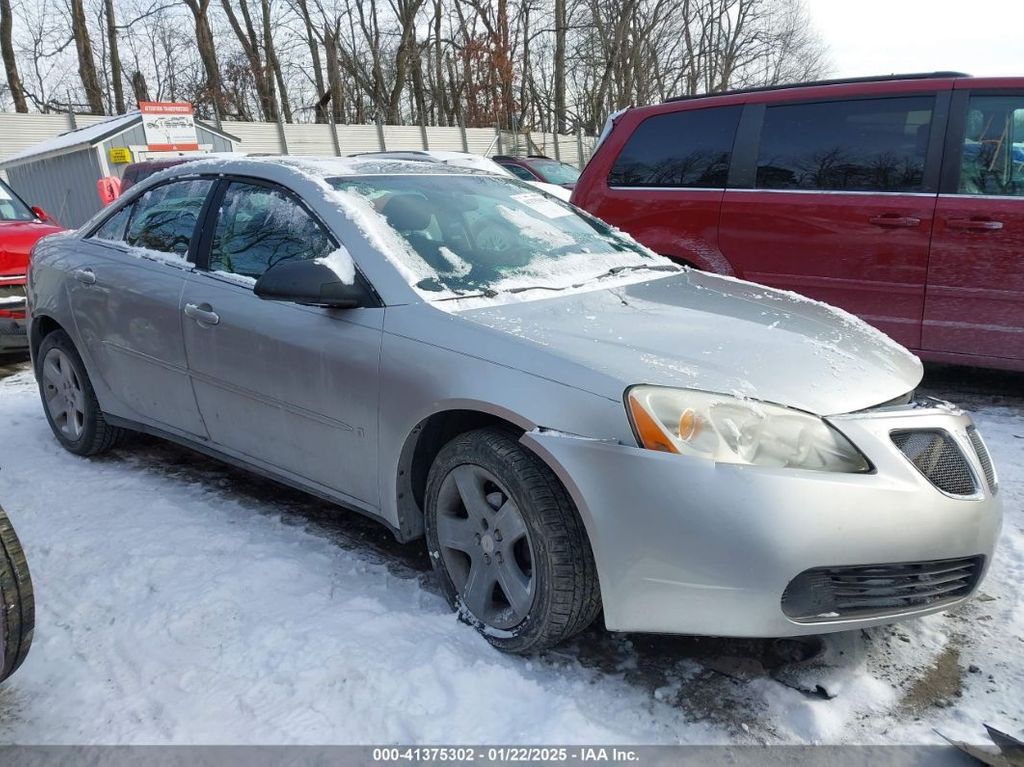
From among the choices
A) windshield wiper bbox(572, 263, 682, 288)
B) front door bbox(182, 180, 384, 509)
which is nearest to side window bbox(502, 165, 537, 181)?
windshield wiper bbox(572, 263, 682, 288)

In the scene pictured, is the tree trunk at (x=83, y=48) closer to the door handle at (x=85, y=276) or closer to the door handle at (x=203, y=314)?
the door handle at (x=85, y=276)

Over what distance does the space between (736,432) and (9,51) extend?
96.4ft

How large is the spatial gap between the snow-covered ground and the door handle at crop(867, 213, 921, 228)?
1841 millimetres

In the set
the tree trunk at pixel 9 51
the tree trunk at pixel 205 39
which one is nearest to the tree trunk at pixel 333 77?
the tree trunk at pixel 205 39

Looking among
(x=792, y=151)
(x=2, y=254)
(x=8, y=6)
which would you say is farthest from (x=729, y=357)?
(x=8, y=6)

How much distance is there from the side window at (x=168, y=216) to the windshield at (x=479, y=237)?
84cm

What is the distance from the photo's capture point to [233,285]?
316cm

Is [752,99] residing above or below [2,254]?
above

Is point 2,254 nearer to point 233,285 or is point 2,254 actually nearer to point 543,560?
point 233,285

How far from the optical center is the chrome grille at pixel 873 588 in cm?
204

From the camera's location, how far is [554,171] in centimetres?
1628

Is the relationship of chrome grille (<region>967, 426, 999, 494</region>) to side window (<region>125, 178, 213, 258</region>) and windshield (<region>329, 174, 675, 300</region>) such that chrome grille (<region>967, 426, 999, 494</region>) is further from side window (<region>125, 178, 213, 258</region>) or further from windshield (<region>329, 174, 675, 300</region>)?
side window (<region>125, 178, 213, 258</region>)

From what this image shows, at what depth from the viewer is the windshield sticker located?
349 centimetres

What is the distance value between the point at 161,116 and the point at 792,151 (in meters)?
15.1
